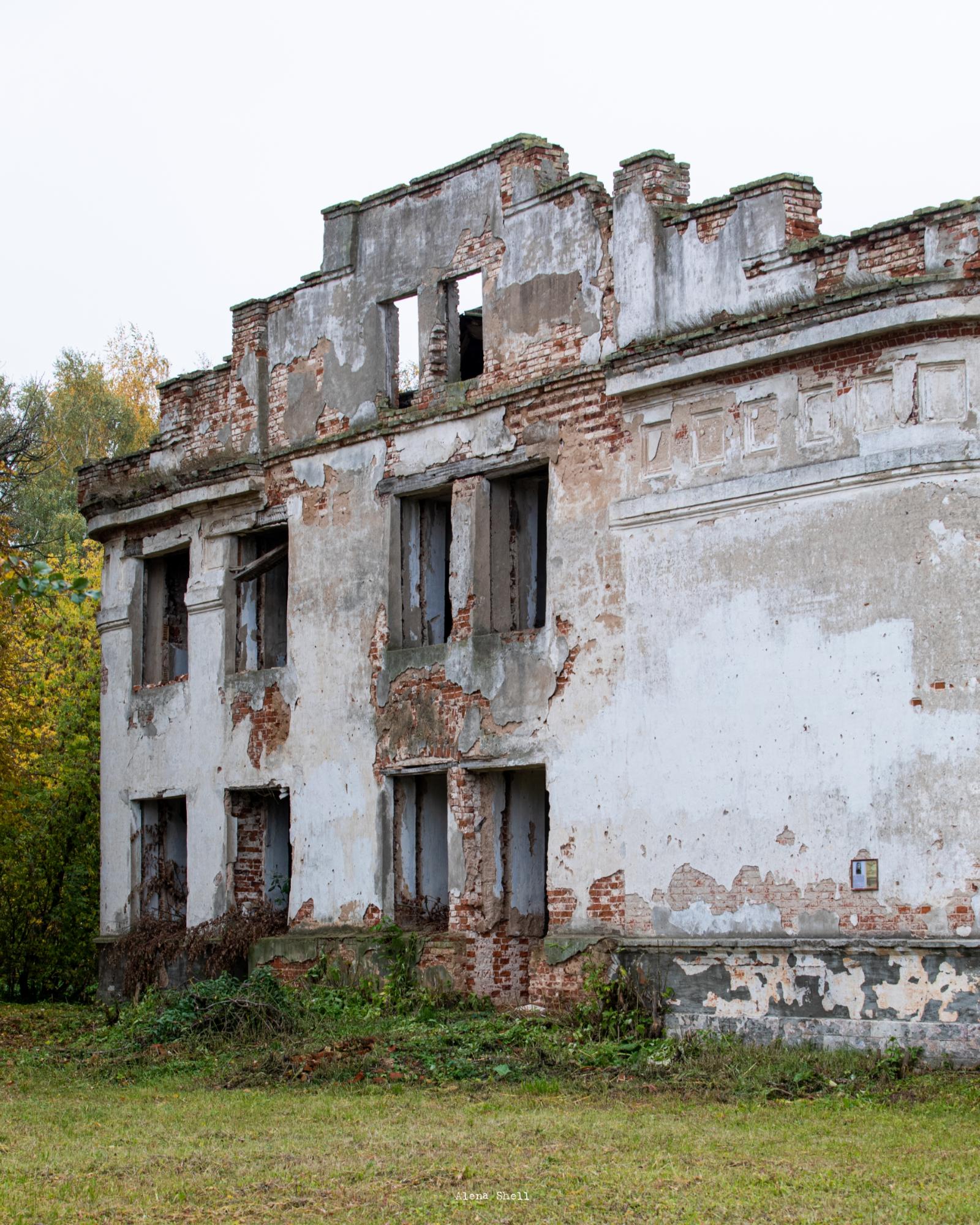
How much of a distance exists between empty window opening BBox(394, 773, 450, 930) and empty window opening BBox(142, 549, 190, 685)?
428cm

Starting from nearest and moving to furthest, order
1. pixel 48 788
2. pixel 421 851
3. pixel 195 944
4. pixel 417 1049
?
pixel 417 1049, pixel 421 851, pixel 195 944, pixel 48 788

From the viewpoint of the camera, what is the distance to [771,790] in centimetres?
1277

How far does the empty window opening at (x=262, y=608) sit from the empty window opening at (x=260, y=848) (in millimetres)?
1387

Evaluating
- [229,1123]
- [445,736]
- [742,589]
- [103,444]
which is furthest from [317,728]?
[103,444]

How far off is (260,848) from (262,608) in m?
2.55

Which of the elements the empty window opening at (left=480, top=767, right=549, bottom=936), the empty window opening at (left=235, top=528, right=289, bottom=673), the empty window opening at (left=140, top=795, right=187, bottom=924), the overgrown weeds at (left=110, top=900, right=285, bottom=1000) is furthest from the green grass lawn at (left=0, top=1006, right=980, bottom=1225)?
the empty window opening at (left=235, top=528, right=289, bottom=673)

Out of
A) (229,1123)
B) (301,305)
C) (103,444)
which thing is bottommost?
(229,1123)

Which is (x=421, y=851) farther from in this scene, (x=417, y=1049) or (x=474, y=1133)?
(x=474, y=1133)

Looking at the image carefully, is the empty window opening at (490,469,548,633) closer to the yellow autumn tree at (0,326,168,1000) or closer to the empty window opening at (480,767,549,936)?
the empty window opening at (480,767,549,936)

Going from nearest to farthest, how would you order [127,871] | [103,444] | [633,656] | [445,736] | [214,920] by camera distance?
[633,656], [445,736], [214,920], [127,871], [103,444]

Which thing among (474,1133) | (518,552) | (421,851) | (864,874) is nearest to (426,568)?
(518,552)

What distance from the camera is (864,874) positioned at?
12125 millimetres

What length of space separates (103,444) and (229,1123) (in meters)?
27.1

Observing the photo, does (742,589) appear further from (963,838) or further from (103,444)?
(103,444)
